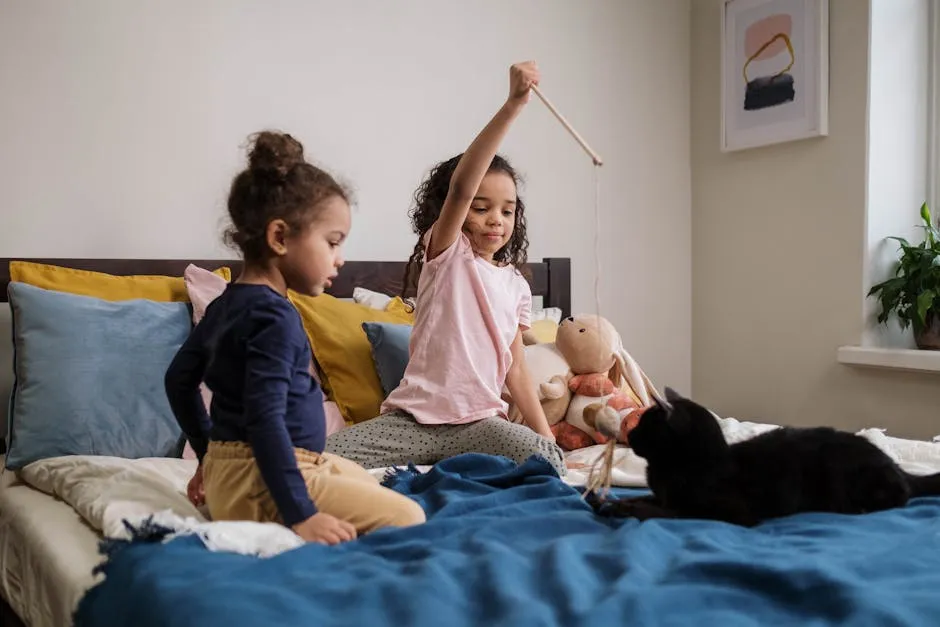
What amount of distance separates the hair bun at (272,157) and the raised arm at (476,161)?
1.58 ft

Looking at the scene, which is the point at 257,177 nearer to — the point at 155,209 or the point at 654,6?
the point at 155,209

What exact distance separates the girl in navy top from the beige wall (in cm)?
216

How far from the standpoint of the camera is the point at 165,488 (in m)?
1.42

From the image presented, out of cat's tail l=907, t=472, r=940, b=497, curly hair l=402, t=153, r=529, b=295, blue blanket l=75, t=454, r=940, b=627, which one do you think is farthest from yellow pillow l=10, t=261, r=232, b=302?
cat's tail l=907, t=472, r=940, b=497

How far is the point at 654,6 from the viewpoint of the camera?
343 centimetres

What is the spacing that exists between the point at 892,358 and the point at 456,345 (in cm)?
164

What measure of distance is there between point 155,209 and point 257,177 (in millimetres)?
1227

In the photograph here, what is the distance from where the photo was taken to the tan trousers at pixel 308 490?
122cm

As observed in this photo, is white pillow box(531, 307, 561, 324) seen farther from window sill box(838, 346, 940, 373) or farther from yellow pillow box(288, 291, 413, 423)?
window sill box(838, 346, 940, 373)

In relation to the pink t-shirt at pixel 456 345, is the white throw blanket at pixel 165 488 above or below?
below

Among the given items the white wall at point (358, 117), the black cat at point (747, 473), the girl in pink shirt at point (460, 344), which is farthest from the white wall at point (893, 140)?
the black cat at point (747, 473)

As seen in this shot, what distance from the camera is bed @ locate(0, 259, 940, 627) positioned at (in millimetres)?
906

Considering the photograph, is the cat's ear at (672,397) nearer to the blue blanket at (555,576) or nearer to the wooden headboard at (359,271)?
the blue blanket at (555,576)

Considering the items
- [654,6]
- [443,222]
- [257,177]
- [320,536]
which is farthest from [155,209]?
[654,6]
